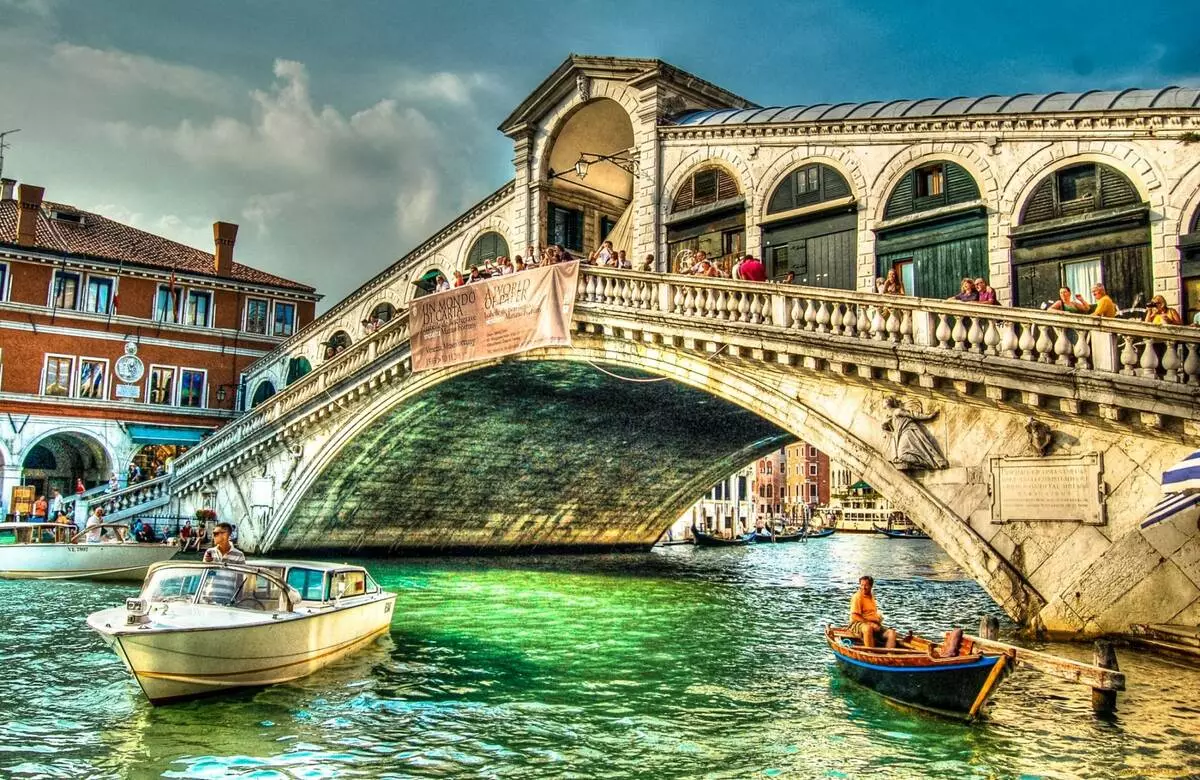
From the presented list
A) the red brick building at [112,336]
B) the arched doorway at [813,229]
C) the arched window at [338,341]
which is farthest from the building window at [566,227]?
the red brick building at [112,336]

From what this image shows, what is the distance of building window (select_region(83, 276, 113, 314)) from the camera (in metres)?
32.6

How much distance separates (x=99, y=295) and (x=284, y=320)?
6682 mm

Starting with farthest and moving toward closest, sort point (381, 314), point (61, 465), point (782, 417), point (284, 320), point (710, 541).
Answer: point (710, 541)
point (284, 320)
point (61, 465)
point (381, 314)
point (782, 417)

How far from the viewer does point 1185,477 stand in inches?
356

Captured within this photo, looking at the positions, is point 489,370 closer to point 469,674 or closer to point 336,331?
point 469,674

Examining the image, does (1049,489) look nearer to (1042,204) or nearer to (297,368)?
(1042,204)

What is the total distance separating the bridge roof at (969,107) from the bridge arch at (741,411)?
18.7 ft

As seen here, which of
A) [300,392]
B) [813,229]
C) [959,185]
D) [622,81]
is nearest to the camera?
[959,185]

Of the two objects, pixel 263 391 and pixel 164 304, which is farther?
pixel 263 391

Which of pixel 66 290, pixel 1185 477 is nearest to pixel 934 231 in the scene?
pixel 1185 477

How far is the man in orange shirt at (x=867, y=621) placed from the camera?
9812 millimetres

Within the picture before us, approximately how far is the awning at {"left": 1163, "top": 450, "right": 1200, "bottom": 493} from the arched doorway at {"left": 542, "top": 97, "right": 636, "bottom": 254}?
51.3 feet

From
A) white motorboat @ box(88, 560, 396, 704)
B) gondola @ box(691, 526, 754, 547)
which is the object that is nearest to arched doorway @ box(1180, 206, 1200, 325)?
white motorboat @ box(88, 560, 396, 704)

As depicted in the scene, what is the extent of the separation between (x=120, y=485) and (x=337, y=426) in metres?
12.7
